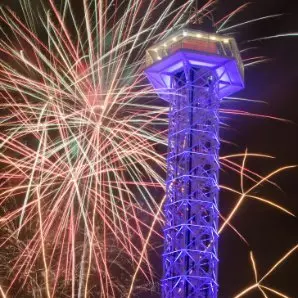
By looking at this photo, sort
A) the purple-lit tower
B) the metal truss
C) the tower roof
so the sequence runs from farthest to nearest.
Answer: the tower roof
the purple-lit tower
the metal truss

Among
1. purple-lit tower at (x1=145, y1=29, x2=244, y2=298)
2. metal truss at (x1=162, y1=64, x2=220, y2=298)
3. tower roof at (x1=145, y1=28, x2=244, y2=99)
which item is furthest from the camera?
tower roof at (x1=145, y1=28, x2=244, y2=99)

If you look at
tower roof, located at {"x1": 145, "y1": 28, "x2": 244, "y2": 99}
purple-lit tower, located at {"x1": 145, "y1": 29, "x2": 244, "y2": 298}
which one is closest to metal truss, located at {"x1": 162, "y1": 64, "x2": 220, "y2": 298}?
purple-lit tower, located at {"x1": 145, "y1": 29, "x2": 244, "y2": 298}

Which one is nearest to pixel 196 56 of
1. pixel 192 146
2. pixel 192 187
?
pixel 192 146

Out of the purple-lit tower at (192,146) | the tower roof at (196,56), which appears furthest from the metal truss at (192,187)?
the tower roof at (196,56)

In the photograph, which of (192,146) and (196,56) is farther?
(196,56)

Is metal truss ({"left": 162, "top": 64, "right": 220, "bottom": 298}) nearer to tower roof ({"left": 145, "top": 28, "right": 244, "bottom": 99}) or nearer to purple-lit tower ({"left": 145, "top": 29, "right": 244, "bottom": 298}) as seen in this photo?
purple-lit tower ({"left": 145, "top": 29, "right": 244, "bottom": 298})

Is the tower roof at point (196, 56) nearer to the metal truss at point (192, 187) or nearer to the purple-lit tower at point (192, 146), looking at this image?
the purple-lit tower at point (192, 146)

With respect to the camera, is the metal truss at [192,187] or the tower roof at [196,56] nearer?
the metal truss at [192,187]

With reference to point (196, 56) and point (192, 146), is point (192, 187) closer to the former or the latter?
point (192, 146)
